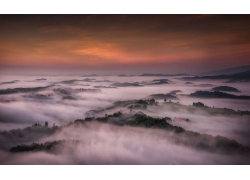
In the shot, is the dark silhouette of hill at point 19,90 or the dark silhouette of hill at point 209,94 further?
the dark silhouette of hill at point 209,94

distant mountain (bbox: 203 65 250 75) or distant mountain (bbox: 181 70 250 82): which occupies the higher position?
distant mountain (bbox: 203 65 250 75)

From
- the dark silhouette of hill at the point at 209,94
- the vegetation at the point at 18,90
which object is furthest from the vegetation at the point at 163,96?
the vegetation at the point at 18,90

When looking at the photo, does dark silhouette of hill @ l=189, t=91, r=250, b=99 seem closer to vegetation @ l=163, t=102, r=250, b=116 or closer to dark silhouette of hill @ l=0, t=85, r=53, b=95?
vegetation @ l=163, t=102, r=250, b=116

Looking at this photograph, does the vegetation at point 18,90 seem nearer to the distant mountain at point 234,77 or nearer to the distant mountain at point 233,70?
the distant mountain at point 234,77

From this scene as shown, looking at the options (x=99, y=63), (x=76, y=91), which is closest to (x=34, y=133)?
(x=76, y=91)

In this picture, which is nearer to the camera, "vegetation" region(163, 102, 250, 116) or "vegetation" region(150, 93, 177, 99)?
"vegetation" region(163, 102, 250, 116)

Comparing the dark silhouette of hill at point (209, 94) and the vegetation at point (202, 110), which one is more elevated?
the dark silhouette of hill at point (209, 94)

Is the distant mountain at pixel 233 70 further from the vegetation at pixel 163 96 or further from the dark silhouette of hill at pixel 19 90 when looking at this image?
the dark silhouette of hill at pixel 19 90

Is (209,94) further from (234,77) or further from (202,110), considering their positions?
(234,77)

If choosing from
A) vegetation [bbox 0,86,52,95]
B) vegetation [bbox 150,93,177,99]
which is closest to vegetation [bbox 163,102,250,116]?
vegetation [bbox 150,93,177,99]

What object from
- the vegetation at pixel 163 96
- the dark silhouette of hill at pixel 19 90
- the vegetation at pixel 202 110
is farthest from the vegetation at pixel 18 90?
the vegetation at pixel 202 110

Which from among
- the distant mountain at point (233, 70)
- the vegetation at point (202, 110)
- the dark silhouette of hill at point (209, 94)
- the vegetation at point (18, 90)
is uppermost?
the distant mountain at point (233, 70)
